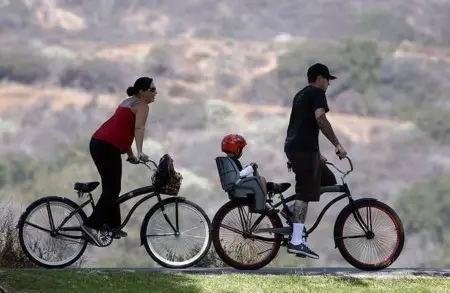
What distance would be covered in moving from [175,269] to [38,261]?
5.06ft

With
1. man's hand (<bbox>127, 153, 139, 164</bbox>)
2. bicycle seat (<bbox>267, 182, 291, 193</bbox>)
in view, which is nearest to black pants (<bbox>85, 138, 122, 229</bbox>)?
man's hand (<bbox>127, 153, 139, 164</bbox>)

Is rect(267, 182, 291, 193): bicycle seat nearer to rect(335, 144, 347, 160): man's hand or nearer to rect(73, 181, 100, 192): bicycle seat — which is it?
rect(335, 144, 347, 160): man's hand

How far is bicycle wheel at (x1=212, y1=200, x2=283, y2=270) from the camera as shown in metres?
10.4

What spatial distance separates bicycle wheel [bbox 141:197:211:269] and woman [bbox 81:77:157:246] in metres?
0.36

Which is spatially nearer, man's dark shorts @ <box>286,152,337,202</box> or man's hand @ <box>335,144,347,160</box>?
man's hand @ <box>335,144,347,160</box>

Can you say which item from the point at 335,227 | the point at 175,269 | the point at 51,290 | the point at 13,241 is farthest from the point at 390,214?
the point at 13,241

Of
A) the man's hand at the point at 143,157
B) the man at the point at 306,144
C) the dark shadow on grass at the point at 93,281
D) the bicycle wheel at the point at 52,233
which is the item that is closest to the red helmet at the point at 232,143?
the man at the point at 306,144

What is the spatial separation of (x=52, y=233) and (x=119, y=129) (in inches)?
58.1

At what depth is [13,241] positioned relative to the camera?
1166cm

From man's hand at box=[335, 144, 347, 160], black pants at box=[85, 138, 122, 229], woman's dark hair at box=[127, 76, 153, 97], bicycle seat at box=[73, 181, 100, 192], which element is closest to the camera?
man's hand at box=[335, 144, 347, 160]

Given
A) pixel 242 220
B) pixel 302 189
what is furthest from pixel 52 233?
pixel 302 189

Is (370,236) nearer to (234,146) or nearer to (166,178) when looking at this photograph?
(234,146)

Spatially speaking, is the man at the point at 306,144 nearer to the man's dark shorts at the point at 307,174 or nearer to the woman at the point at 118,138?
the man's dark shorts at the point at 307,174

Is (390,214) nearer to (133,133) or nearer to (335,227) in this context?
(335,227)
